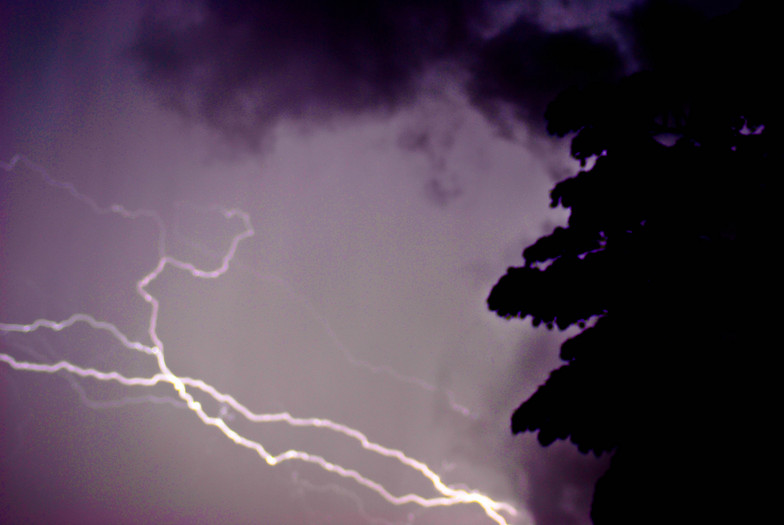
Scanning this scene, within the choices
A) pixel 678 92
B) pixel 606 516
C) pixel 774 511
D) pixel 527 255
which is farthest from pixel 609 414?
pixel 678 92

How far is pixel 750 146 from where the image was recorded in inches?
96.3

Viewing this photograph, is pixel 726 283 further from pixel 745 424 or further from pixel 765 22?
pixel 765 22

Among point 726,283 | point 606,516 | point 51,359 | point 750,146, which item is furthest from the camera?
point 51,359

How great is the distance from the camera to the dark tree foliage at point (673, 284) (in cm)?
185

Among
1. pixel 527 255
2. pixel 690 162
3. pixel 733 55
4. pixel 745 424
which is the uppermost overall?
pixel 733 55

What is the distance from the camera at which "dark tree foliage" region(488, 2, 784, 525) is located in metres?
1.85

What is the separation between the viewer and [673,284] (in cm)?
221

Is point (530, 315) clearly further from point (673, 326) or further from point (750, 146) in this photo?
point (750, 146)

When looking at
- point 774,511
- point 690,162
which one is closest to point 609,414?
point 774,511

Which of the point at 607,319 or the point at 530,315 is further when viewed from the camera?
the point at 530,315

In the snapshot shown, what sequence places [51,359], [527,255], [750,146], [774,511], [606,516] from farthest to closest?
[51,359] → [527,255] → [750,146] → [606,516] → [774,511]

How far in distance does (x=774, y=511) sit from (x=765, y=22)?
2.64 metres

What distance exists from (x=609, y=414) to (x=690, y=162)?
1651 mm

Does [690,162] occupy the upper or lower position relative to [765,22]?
lower
